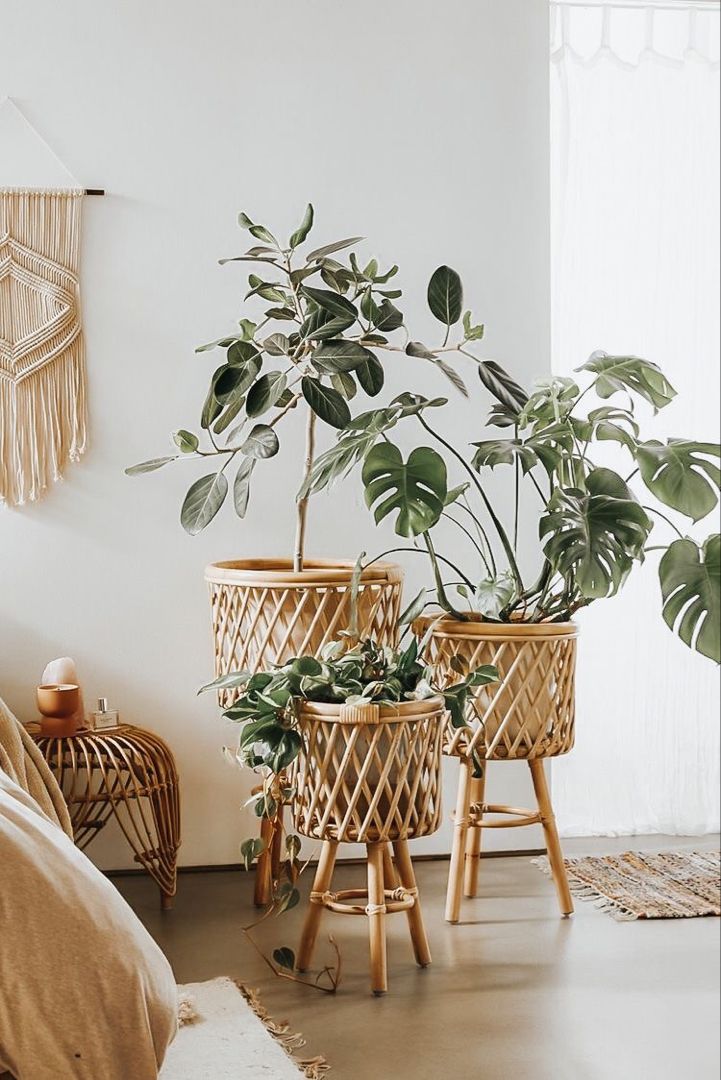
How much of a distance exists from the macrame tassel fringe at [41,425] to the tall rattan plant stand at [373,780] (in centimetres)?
106

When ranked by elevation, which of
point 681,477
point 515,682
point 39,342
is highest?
point 39,342

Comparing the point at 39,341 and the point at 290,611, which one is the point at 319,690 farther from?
the point at 39,341

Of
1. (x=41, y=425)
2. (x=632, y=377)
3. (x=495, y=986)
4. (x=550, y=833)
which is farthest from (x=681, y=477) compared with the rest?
(x=41, y=425)

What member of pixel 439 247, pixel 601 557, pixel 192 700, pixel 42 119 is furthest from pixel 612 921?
pixel 42 119

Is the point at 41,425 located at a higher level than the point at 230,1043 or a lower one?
higher

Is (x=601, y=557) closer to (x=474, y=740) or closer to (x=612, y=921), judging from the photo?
(x=474, y=740)

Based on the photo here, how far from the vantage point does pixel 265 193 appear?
9.53 ft

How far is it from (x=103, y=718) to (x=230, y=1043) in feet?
3.04

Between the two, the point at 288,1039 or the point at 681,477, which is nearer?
the point at 288,1039

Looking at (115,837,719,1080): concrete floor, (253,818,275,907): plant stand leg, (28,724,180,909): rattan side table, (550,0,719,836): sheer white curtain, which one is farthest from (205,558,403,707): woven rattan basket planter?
(550,0,719,836): sheer white curtain

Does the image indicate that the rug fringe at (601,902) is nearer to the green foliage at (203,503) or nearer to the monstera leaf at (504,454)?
the monstera leaf at (504,454)

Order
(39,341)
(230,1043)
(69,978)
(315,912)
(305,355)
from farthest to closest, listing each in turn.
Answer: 1. (39,341)
2. (305,355)
3. (315,912)
4. (230,1043)
5. (69,978)

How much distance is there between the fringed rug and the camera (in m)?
1.83

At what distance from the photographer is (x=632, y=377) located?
7.90ft
